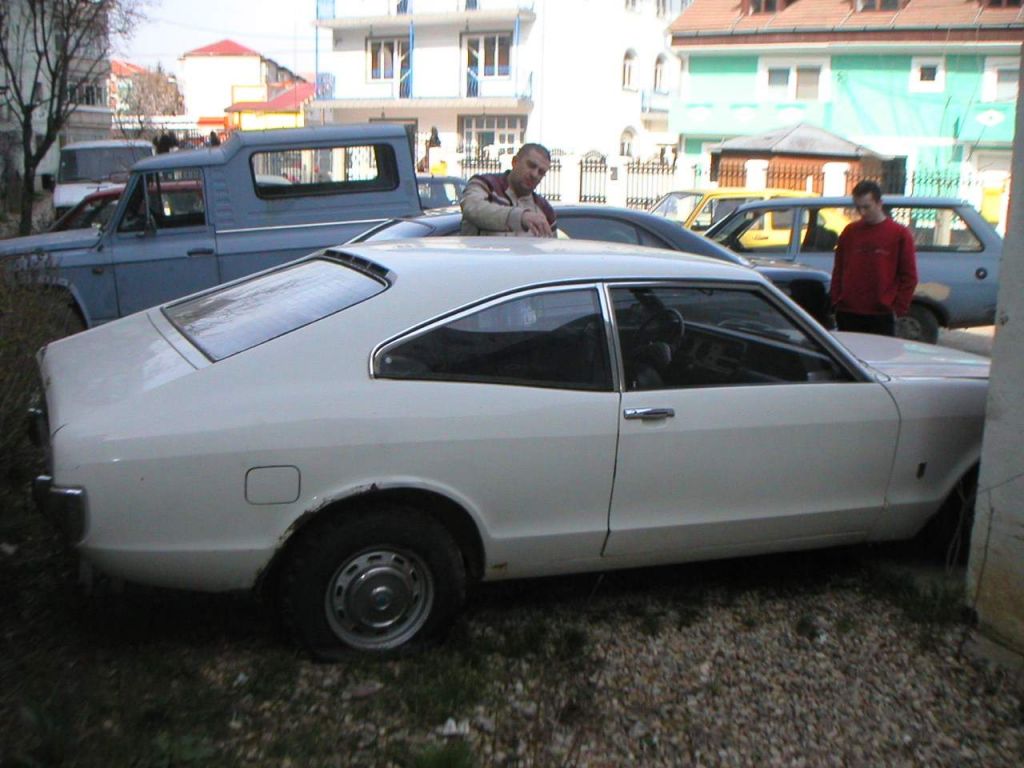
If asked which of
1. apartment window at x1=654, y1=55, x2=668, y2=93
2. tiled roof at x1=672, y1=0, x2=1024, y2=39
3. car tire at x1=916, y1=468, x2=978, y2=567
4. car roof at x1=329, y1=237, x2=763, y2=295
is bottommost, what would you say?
car tire at x1=916, y1=468, x2=978, y2=567

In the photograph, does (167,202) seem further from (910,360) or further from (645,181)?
(645,181)

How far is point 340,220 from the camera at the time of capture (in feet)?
33.2

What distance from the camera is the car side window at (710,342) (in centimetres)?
435

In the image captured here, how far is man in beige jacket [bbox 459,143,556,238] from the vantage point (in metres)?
5.80

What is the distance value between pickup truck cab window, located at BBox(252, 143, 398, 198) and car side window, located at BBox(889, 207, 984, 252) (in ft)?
16.8

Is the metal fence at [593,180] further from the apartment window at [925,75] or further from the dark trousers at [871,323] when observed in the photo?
the dark trousers at [871,323]

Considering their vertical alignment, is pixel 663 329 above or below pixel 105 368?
above

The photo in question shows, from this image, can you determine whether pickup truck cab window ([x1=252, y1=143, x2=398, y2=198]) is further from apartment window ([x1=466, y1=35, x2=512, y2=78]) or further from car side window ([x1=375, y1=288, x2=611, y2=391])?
apartment window ([x1=466, y1=35, x2=512, y2=78])

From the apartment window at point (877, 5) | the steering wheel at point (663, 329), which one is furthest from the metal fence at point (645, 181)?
the steering wheel at point (663, 329)

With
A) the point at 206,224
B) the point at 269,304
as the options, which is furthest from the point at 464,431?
the point at 206,224

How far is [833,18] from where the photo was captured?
3662 centimetres

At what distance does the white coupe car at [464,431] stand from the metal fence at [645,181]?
25.3m

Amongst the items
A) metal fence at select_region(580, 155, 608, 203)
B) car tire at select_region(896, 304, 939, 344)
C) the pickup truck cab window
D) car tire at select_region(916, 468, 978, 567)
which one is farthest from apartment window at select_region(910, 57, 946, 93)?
car tire at select_region(916, 468, 978, 567)

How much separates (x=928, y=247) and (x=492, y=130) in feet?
116
